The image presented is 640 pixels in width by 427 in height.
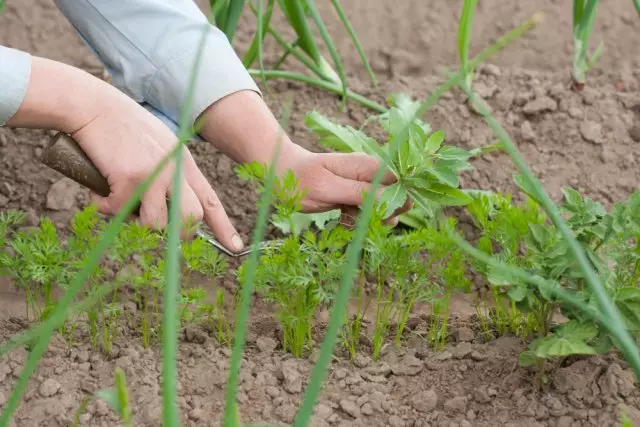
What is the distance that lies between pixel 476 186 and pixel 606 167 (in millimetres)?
357

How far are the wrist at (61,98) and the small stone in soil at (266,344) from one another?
518 millimetres

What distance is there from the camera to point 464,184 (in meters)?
2.47

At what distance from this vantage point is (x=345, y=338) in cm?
179

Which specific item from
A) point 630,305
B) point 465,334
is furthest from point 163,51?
point 630,305

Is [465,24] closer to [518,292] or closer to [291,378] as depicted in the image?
[518,292]

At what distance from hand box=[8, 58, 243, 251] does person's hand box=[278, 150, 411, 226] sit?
0.17 m

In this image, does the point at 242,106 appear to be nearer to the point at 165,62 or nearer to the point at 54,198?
the point at 165,62

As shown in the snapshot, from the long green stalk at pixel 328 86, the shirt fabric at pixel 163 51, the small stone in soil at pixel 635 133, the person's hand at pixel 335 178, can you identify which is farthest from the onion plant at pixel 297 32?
the small stone in soil at pixel 635 133

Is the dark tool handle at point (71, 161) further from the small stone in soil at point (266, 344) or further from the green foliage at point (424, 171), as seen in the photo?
the green foliage at point (424, 171)

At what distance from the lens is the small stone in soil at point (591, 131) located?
2566mm

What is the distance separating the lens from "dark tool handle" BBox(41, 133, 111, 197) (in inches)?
66.8

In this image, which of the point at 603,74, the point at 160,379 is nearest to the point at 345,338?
the point at 160,379

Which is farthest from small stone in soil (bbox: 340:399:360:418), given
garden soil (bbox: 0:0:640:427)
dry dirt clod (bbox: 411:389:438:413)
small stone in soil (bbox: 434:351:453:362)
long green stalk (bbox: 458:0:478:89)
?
long green stalk (bbox: 458:0:478:89)

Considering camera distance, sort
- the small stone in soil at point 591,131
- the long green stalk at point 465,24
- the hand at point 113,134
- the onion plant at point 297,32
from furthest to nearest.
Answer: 1. the small stone in soil at point 591,131
2. the onion plant at point 297,32
3. the long green stalk at point 465,24
4. the hand at point 113,134
